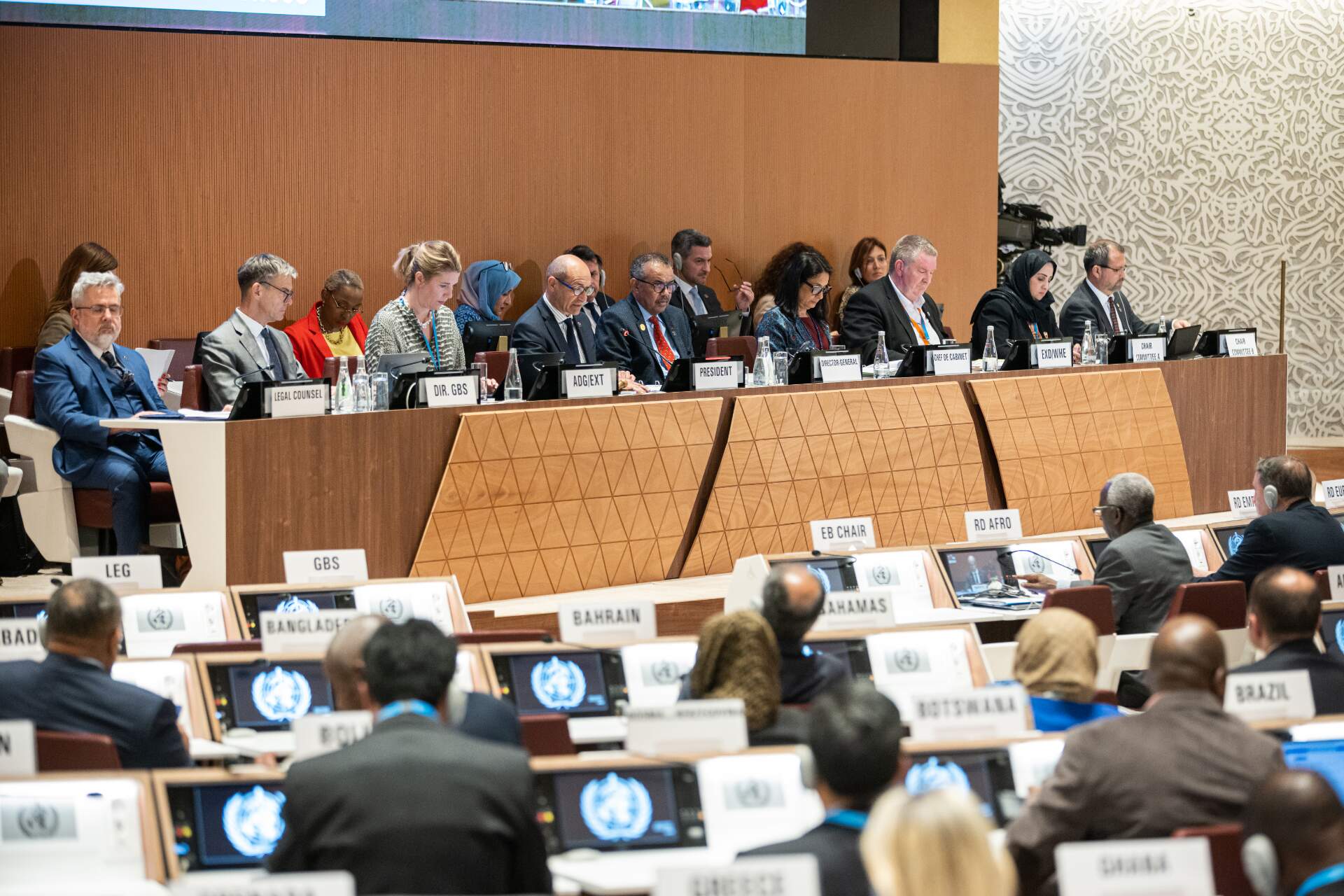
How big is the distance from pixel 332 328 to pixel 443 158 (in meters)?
1.97

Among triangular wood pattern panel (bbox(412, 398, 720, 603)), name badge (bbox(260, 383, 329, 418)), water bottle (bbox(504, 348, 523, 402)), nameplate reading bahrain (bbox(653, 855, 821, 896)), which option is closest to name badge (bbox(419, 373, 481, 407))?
triangular wood pattern panel (bbox(412, 398, 720, 603))

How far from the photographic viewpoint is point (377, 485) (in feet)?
18.1

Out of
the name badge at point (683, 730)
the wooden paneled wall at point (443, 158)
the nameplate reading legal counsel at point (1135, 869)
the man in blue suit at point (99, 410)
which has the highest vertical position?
the wooden paneled wall at point (443, 158)

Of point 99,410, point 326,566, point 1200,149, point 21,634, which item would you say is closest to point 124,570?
point 326,566

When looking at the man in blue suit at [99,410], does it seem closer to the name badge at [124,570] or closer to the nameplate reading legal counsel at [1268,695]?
the name badge at [124,570]

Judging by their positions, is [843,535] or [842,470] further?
[842,470]

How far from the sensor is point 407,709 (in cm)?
261

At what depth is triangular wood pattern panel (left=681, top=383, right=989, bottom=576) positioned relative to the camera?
248 inches

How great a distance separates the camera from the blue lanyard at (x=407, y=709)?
2.60 meters

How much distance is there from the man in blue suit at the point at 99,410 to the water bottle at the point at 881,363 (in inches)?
112

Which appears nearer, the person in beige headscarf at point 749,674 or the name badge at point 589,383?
the person in beige headscarf at point 749,674

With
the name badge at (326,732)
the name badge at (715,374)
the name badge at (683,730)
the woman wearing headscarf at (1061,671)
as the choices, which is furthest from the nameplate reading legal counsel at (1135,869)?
the name badge at (715,374)

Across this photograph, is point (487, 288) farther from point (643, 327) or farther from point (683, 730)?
point (683, 730)

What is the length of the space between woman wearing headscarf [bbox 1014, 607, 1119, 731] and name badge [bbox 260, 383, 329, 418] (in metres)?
2.71
